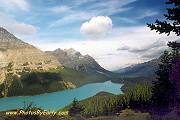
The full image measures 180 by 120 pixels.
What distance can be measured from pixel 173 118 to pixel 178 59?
69.9 ft

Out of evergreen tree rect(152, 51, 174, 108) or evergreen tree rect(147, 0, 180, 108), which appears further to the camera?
evergreen tree rect(152, 51, 174, 108)

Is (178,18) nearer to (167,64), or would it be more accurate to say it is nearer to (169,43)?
(169,43)

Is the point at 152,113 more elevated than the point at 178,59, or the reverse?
the point at 178,59

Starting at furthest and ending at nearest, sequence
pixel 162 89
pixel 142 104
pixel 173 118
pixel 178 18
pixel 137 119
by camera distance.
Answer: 1. pixel 142 104
2. pixel 162 89
3. pixel 137 119
4. pixel 173 118
5. pixel 178 18

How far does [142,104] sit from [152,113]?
56833 mm

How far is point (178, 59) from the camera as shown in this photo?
57.0 feet

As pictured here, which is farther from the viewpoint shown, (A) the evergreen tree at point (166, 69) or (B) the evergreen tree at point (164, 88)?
(B) the evergreen tree at point (164, 88)

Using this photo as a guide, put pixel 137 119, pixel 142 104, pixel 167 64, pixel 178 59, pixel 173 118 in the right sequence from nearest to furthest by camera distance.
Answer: pixel 178 59 → pixel 173 118 → pixel 137 119 → pixel 167 64 → pixel 142 104

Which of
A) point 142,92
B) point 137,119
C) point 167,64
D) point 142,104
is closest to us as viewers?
point 137,119

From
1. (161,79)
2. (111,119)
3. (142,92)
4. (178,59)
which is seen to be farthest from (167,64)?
(142,92)

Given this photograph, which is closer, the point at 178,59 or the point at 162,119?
the point at 178,59

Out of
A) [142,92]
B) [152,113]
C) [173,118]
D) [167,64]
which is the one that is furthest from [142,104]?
[173,118]

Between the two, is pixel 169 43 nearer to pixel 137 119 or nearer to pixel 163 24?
pixel 163 24

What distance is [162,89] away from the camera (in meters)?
53.2
